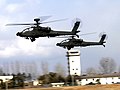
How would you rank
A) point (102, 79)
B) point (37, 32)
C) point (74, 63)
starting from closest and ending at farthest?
1. point (37, 32)
2. point (102, 79)
3. point (74, 63)

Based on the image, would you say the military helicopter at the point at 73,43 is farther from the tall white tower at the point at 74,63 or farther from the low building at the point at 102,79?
the tall white tower at the point at 74,63

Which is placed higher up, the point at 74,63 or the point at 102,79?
the point at 74,63

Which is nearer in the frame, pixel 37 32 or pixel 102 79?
pixel 37 32

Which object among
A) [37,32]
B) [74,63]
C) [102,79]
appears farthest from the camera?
[74,63]

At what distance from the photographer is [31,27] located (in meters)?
53.6

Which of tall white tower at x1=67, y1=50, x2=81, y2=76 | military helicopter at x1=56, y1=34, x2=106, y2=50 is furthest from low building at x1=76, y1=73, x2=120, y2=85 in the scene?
military helicopter at x1=56, y1=34, x2=106, y2=50

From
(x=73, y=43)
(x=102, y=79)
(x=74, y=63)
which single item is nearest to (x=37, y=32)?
(x=73, y=43)

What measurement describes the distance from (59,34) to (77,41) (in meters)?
10.5

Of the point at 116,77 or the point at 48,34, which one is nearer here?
the point at 48,34

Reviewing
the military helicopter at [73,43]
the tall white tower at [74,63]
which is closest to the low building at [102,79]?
the tall white tower at [74,63]

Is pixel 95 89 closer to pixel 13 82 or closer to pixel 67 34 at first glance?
pixel 67 34

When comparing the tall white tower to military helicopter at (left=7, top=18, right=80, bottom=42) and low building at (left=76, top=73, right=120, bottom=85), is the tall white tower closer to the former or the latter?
low building at (left=76, top=73, right=120, bottom=85)

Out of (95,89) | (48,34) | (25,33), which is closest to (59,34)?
(48,34)

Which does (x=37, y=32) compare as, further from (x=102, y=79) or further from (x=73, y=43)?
(x=102, y=79)
